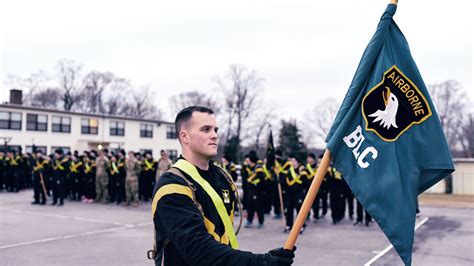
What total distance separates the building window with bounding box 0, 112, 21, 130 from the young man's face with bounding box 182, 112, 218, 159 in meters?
35.3

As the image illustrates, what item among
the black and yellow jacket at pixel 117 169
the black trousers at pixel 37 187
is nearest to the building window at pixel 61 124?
the black trousers at pixel 37 187

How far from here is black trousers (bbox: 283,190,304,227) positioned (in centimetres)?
1180

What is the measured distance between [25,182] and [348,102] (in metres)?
24.4

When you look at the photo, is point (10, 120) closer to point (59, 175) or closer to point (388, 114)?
point (59, 175)

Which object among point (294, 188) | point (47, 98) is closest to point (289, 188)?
point (294, 188)

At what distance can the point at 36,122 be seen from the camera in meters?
36.7

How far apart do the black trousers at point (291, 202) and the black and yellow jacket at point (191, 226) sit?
9012 mm

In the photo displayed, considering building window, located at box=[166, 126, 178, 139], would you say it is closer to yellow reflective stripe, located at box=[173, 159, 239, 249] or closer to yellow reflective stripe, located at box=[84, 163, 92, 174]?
yellow reflective stripe, located at box=[84, 163, 92, 174]

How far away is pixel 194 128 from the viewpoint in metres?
2.95

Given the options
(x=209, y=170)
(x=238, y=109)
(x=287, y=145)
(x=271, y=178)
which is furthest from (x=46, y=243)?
(x=238, y=109)

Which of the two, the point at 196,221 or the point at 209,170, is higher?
the point at 209,170

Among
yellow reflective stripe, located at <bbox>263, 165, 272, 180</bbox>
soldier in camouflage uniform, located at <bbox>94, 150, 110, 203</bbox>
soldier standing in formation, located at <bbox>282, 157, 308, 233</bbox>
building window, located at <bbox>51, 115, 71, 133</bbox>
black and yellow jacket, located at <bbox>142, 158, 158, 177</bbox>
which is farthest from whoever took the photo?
building window, located at <bbox>51, 115, 71, 133</bbox>

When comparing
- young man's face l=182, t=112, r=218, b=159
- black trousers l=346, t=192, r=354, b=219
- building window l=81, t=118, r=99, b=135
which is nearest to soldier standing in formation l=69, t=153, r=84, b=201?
black trousers l=346, t=192, r=354, b=219

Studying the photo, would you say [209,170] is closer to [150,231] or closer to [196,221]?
[196,221]
